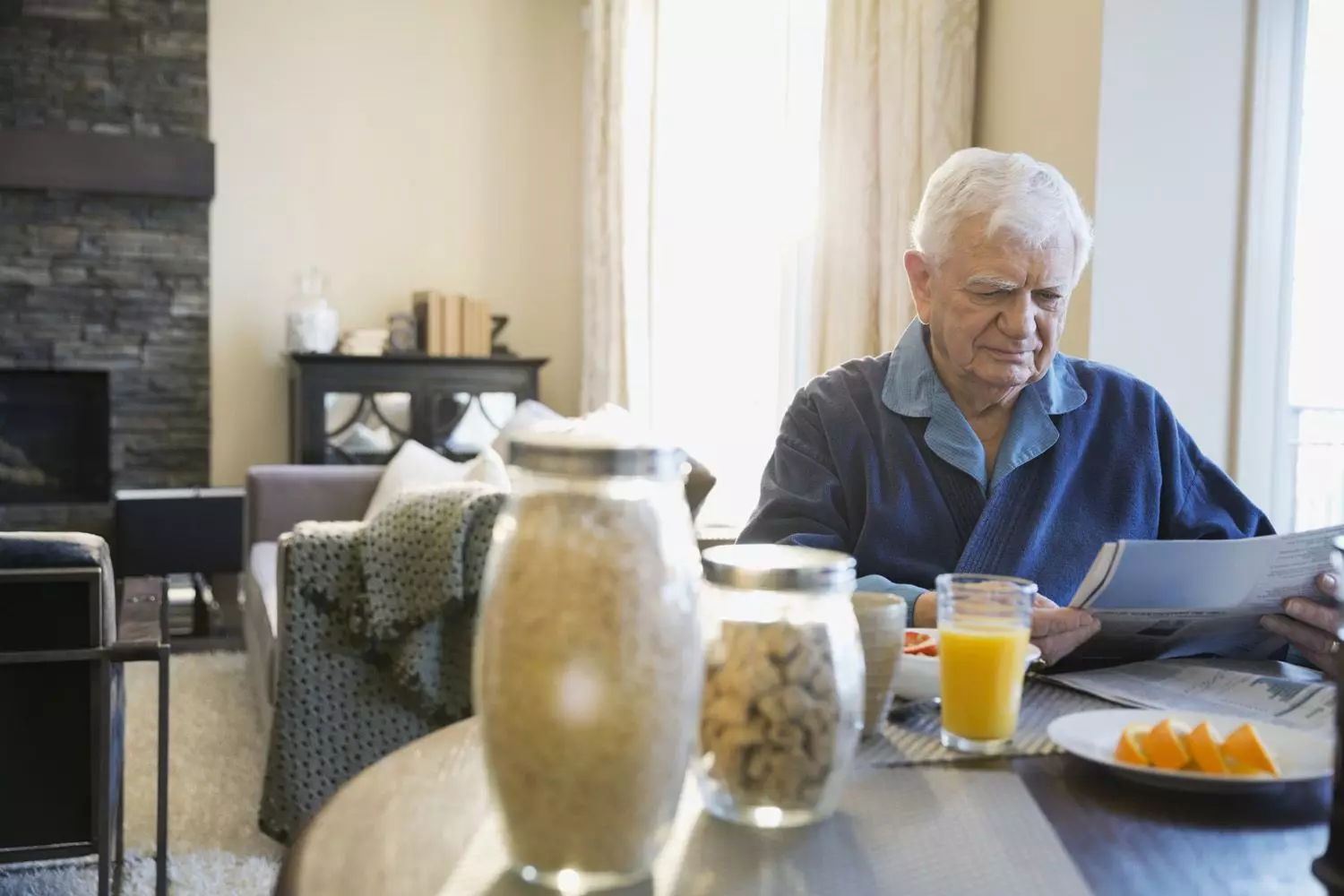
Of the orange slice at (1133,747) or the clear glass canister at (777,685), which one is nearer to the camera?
the clear glass canister at (777,685)

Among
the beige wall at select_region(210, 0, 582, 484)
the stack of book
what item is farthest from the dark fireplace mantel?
the stack of book

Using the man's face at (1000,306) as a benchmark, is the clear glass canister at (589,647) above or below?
below

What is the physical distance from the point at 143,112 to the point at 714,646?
505cm

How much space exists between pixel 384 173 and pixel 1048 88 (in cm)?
346

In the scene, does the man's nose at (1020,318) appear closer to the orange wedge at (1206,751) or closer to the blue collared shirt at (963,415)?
the blue collared shirt at (963,415)

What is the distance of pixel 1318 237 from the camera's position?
8.13 feet

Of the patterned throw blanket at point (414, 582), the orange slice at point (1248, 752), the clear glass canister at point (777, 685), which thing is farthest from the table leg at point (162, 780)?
the orange slice at point (1248, 752)

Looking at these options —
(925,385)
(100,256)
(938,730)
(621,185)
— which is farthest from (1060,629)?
(100,256)

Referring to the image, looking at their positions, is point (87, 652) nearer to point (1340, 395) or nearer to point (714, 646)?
point (714, 646)

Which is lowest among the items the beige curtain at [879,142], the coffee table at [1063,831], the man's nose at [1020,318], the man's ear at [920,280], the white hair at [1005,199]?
the coffee table at [1063,831]

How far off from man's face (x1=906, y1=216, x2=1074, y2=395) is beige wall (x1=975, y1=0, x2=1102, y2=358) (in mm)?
844

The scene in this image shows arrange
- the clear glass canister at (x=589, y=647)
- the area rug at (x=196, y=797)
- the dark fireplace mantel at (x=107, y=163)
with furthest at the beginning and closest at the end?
the dark fireplace mantel at (x=107, y=163)
the area rug at (x=196, y=797)
the clear glass canister at (x=589, y=647)

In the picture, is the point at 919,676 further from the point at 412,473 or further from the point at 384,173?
the point at 384,173

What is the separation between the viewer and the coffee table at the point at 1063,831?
628 millimetres
